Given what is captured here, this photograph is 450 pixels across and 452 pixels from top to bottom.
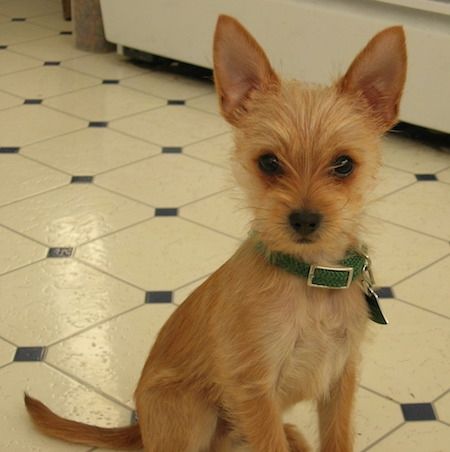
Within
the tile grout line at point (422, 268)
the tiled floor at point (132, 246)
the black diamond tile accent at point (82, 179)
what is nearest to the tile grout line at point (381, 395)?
the tiled floor at point (132, 246)

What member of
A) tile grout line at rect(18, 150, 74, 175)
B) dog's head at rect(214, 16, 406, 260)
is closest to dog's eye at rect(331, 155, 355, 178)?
dog's head at rect(214, 16, 406, 260)

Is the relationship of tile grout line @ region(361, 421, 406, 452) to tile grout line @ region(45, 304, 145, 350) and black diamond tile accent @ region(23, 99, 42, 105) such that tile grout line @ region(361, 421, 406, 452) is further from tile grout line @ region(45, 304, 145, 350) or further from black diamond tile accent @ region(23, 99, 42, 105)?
black diamond tile accent @ region(23, 99, 42, 105)

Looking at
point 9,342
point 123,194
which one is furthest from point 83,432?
point 123,194

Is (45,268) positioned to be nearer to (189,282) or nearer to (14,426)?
(189,282)

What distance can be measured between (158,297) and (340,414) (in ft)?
4.15

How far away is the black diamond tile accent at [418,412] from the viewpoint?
9.05 feet

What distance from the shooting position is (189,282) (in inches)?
137

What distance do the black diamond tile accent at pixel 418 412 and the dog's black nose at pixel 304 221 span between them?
3.65 ft

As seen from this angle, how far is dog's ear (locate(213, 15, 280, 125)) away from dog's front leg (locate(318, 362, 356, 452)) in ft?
2.32

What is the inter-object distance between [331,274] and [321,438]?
1.67 feet

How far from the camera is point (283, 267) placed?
205 cm

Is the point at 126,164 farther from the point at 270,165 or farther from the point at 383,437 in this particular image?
the point at 270,165

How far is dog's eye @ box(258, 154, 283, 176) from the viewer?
6.34ft

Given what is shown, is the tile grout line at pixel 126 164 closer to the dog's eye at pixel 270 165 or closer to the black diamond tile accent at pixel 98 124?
the black diamond tile accent at pixel 98 124
